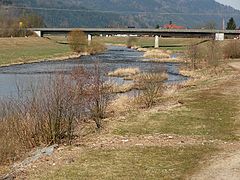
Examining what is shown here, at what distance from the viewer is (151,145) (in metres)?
16.9

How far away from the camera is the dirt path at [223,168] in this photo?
13.1 metres

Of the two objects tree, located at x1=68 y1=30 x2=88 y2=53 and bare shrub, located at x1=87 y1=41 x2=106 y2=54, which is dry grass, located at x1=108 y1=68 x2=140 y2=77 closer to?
tree, located at x1=68 y1=30 x2=88 y2=53

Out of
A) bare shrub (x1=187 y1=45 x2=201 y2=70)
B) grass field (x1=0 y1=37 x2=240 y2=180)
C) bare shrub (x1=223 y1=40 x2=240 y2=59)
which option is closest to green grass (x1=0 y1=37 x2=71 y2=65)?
bare shrub (x1=187 y1=45 x2=201 y2=70)

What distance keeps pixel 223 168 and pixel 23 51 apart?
301 feet

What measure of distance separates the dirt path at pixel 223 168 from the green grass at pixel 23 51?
2470 inches

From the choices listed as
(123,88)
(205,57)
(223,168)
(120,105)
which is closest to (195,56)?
(205,57)

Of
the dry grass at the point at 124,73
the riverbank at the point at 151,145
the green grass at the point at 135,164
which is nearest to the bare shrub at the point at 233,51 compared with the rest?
the dry grass at the point at 124,73

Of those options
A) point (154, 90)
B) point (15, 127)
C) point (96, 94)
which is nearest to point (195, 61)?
point (154, 90)

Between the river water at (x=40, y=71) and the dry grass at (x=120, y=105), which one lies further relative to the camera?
the river water at (x=40, y=71)

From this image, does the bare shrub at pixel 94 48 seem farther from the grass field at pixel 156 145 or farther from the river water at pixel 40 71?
the grass field at pixel 156 145

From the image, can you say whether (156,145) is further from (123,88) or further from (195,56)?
(195,56)

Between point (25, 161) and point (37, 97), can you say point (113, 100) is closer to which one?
point (37, 97)

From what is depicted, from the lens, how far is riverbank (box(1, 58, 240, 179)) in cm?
1384

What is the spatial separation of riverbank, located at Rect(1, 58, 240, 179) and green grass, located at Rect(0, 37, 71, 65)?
55.0 m
